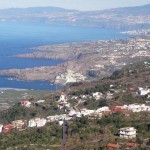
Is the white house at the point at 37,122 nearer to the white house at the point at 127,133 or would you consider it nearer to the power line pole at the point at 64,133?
the power line pole at the point at 64,133

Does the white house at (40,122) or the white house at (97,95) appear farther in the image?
the white house at (97,95)

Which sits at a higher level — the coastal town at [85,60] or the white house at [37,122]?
the white house at [37,122]

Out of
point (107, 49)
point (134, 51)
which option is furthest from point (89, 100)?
point (107, 49)

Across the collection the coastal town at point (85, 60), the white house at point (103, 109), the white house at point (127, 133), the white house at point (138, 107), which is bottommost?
the coastal town at point (85, 60)

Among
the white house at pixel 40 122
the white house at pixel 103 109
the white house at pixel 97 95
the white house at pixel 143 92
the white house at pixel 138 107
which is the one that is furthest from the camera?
the white house at pixel 97 95

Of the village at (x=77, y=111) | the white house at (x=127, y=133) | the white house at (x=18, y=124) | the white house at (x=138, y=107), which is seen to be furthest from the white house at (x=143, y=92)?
the white house at (x=127, y=133)

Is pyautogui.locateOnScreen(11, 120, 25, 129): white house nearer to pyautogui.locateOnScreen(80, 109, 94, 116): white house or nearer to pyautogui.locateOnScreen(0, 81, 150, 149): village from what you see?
pyautogui.locateOnScreen(0, 81, 150, 149): village

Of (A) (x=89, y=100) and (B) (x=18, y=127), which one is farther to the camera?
(A) (x=89, y=100)

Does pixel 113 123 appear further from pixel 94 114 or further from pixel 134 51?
pixel 134 51
